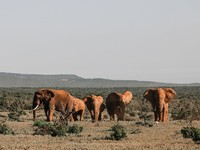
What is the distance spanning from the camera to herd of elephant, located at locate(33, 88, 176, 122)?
3056 centimetres

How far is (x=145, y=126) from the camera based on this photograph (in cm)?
2670

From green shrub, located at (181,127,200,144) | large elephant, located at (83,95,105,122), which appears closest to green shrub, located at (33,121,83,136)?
green shrub, located at (181,127,200,144)

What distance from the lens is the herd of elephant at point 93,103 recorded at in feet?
100

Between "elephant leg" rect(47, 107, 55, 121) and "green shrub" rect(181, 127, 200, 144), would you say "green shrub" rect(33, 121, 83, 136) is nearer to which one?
"green shrub" rect(181, 127, 200, 144)

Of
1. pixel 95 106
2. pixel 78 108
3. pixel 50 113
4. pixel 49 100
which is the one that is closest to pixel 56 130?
pixel 50 113

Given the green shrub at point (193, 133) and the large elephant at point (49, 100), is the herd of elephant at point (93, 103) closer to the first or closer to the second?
the large elephant at point (49, 100)

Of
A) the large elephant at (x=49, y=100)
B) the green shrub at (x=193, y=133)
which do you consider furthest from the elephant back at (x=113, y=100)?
the green shrub at (x=193, y=133)

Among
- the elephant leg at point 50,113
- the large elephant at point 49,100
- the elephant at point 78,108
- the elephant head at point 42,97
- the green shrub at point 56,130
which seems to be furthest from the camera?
the elephant at point 78,108

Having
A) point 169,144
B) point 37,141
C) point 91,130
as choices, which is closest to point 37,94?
point 91,130

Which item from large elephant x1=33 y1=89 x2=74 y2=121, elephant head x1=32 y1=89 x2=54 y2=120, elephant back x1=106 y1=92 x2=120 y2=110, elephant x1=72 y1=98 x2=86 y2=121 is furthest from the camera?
elephant back x1=106 y1=92 x2=120 y2=110

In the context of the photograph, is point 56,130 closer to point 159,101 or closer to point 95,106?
point 159,101

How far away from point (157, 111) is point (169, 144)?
479 inches

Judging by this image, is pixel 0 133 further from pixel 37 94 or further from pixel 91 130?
pixel 37 94

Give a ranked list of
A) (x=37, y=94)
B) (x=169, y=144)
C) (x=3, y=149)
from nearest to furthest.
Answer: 1. (x=3, y=149)
2. (x=169, y=144)
3. (x=37, y=94)
